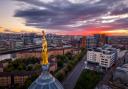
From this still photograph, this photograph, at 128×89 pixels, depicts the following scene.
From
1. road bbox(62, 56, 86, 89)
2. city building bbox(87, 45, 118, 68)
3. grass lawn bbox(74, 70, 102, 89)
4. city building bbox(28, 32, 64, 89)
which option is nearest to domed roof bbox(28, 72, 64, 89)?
city building bbox(28, 32, 64, 89)

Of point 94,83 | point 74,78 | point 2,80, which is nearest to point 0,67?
point 2,80

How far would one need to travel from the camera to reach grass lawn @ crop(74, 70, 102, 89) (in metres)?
10.4

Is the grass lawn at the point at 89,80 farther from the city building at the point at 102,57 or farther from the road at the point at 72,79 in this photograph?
→ the city building at the point at 102,57

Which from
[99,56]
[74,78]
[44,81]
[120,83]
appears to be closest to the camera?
[44,81]

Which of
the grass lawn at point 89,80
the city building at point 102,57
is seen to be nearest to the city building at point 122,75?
the grass lawn at point 89,80

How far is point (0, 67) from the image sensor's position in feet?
44.8

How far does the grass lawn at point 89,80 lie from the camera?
411 inches

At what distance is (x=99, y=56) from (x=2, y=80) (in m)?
9.39

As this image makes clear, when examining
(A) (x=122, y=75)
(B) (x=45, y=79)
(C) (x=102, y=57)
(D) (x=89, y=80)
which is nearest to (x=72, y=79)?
(D) (x=89, y=80)

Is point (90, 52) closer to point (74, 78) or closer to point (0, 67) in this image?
point (74, 78)

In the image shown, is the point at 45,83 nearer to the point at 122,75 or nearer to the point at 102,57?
the point at 122,75

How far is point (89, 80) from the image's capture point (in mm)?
11383

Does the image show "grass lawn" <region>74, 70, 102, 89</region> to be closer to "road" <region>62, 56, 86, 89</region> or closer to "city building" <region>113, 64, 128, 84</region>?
"road" <region>62, 56, 86, 89</region>

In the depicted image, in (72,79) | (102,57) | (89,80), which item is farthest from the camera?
(102,57)
